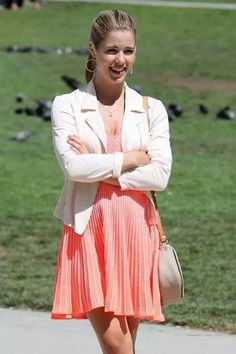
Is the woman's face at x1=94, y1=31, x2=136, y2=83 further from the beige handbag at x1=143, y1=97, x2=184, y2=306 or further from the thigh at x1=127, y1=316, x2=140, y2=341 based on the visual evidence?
the thigh at x1=127, y1=316, x2=140, y2=341

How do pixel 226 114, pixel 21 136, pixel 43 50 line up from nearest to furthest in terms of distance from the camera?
pixel 21 136
pixel 226 114
pixel 43 50

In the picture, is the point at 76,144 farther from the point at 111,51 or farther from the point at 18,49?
the point at 18,49

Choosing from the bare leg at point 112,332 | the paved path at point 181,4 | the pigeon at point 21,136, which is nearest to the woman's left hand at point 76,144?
the bare leg at point 112,332

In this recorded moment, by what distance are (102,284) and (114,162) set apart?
50 centimetres

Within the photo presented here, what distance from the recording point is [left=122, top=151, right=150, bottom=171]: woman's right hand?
546cm

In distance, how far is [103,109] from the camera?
5594 mm

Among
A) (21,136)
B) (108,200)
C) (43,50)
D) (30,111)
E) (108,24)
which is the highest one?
(43,50)

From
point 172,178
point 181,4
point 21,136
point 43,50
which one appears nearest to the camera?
point 172,178

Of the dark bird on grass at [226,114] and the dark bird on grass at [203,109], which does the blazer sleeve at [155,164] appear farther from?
the dark bird on grass at [203,109]

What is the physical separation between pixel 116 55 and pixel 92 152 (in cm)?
42

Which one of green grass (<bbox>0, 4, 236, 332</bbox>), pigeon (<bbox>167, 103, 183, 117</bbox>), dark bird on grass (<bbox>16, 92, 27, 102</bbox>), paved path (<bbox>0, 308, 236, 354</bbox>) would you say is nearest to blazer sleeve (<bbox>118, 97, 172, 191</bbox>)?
paved path (<bbox>0, 308, 236, 354</bbox>)

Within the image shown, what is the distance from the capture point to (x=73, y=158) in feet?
18.0

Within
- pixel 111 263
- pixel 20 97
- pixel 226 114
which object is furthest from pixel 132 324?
pixel 20 97

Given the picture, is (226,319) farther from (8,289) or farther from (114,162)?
(114,162)
